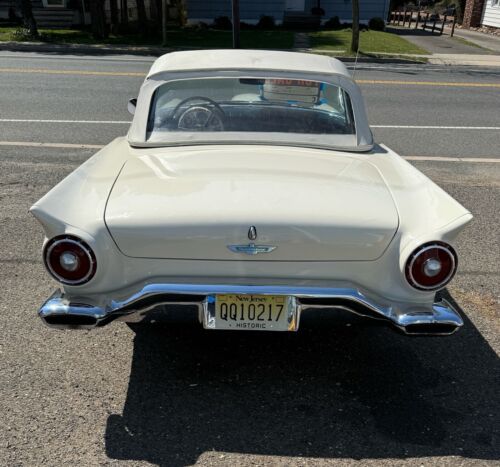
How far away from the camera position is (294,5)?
3164 cm

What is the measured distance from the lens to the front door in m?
Answer: 31.6

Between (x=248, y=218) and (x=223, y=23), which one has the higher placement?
(x=248, y=218)

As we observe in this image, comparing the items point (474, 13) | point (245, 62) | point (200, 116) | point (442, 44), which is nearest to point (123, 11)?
point (442, 44)

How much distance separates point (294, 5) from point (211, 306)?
3179cm

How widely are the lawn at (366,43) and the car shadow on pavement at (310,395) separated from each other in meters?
16.9

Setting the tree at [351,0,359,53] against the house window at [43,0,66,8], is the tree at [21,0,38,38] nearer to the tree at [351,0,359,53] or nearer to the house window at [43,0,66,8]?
the house window at [43,0,66,8]

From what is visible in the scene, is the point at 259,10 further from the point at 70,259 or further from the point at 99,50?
the point at 70,259

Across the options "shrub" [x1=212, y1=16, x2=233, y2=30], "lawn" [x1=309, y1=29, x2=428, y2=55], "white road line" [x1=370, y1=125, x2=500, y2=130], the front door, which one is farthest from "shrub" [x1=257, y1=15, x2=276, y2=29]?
"white road line" [x1=370, y1=125, x2=500, y2=130]

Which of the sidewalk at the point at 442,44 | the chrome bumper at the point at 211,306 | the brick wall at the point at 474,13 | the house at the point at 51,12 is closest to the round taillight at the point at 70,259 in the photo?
the chrome bumper at the point at 211,306

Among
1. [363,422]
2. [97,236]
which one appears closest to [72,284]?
[97,236]

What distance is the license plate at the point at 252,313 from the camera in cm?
264

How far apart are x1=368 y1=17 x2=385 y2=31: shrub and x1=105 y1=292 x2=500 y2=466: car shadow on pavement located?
2844cm

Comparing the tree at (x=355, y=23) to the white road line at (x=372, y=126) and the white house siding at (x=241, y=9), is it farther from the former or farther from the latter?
the white house siding at (x=241, y=9)

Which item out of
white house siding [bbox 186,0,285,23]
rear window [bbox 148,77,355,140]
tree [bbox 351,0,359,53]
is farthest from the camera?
white house siding [bbox 186,0,285,23]
